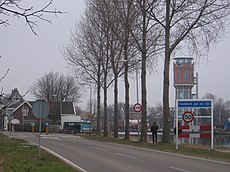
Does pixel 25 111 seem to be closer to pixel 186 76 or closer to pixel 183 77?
pixel 183 77

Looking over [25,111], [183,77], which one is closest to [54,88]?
[25,111]

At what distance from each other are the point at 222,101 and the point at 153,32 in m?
96.9

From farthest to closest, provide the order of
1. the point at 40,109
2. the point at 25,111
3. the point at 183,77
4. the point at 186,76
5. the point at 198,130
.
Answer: the point at 25,111 → the point at 183,77 → the point at 186,76 → the point at 198,130 → the point at 40,109

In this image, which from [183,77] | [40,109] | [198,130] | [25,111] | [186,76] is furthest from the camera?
[25,111]

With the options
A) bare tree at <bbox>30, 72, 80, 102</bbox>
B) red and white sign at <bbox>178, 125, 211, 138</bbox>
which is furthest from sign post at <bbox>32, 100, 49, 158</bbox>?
bare tree at <bbox>30, 72, 80, 102</bbox>

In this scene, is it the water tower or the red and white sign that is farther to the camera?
the water tower

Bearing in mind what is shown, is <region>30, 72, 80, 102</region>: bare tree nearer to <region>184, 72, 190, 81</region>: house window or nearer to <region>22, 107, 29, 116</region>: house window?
<region>22, 107, 29, 116</region>: house window

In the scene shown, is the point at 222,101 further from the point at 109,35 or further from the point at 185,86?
the point at 109,35

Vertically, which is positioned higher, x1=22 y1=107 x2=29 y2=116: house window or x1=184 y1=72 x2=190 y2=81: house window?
x1=184 y1=72 x2=190 y2=81: house window

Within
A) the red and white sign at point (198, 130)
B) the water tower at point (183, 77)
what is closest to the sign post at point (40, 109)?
the red and white sign at point (198, 130)

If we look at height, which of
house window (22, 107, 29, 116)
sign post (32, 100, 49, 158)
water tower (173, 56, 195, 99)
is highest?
water tower (173, 56, 195, 99)

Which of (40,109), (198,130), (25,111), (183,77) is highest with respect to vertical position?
(183,77)

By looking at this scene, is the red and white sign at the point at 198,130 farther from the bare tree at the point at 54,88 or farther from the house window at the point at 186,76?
the bare tree at the point at 54,88

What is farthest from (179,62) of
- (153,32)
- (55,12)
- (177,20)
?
(55,12)
